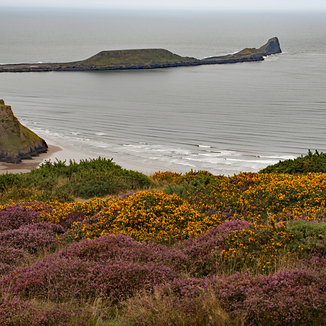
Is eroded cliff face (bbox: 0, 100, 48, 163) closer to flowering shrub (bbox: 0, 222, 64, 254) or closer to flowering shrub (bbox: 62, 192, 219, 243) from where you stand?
flowering shrub (bbox: 62, 192, 219, 243)

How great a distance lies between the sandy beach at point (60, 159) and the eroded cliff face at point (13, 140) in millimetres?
498

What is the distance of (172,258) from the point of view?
19.6 feet

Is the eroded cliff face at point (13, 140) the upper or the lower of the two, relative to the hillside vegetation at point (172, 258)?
upper

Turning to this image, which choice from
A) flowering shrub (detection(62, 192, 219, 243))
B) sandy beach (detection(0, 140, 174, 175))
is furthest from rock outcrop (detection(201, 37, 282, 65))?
flowering shrub (detection(62, 192, 219, 243))

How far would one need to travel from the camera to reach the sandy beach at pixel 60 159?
20356 mm

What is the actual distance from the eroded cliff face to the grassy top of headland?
2662 inches

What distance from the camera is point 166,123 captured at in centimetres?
3500

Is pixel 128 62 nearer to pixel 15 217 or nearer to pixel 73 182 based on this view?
pixel 73 182

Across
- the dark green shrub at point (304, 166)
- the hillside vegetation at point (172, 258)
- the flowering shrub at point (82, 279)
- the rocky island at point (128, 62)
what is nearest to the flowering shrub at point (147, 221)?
the hillside vegetation at point (172, 258)

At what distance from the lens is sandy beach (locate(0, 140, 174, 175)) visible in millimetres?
20356

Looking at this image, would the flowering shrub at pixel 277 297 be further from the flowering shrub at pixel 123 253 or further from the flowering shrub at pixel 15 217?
the flowering shrub at pixel 15 217

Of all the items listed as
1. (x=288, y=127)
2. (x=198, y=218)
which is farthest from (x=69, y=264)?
(x=288, y=127)

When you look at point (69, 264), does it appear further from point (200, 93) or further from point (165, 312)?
point (200, 93)

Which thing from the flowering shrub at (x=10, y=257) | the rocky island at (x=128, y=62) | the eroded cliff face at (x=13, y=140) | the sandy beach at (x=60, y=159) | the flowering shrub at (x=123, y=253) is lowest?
the sandy beach at (x=60, y=159)
